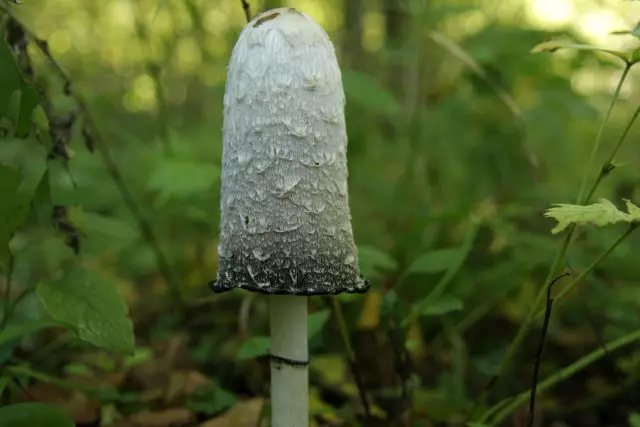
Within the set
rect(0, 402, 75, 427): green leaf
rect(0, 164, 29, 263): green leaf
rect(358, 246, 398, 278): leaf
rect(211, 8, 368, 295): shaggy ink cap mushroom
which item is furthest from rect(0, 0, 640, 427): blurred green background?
rect(0, 402, 75, 427): green leaf

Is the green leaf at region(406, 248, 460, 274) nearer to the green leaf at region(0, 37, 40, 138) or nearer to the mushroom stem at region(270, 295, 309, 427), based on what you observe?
the mushroom stem at region(270, 295, 309, 427)

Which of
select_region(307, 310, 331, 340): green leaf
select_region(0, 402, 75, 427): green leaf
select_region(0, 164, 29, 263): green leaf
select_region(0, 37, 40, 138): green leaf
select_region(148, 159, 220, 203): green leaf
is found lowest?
select_region(0, 402, 75, 427): green leaf

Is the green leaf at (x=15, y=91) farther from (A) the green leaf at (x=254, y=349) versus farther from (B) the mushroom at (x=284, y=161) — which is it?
(A) the green leaf at (x=254, y=349)

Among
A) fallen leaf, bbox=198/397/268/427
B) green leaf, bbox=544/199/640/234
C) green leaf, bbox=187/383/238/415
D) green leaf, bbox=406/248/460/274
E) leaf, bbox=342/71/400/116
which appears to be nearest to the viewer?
green leaf, bbox=544/199/640/234

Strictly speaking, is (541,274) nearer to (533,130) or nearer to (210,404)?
(533,130)

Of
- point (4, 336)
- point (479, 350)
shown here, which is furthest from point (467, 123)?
point (4, 336)

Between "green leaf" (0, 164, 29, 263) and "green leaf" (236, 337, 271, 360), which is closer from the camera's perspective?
"green leaf" (0, 164, 29, 263)

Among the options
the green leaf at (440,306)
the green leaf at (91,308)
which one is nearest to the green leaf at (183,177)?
the green leaf at (91,308)
